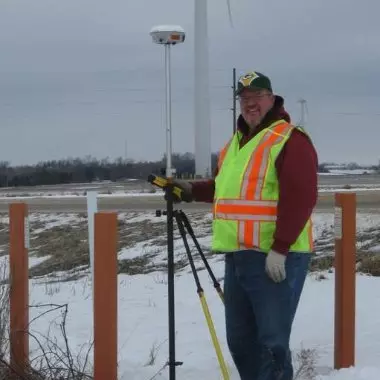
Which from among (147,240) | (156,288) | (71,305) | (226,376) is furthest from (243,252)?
(147,240)

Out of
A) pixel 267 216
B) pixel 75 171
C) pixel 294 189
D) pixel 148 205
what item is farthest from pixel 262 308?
pixel 75 171

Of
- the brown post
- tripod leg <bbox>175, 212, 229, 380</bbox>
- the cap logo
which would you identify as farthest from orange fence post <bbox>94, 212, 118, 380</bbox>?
the brown post

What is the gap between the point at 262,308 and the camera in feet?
12.0

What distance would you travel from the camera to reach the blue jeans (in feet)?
11.9

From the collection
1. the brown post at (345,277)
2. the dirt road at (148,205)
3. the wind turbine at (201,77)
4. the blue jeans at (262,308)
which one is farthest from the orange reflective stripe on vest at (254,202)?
the wind turbine at (201,77)

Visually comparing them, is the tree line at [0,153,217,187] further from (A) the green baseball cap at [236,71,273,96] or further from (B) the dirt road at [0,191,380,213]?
(A) the green baseball cap at [236,71,273,96]

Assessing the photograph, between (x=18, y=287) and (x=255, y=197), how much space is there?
1.72 meters

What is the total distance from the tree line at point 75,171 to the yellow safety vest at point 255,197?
165ft

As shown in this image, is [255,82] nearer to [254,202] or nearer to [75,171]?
[254,202]

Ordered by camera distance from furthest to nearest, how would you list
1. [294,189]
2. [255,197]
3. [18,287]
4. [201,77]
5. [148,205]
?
[201,77]
[148,205]
[18,287]
[255,197]
[294,189]

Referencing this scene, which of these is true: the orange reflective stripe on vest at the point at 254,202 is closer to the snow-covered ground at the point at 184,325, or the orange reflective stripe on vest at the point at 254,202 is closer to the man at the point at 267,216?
the man at the point at 267,216

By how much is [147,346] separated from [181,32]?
9.56 m

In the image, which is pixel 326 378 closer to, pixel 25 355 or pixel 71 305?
pixel 25 355

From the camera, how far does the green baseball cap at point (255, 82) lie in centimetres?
372
